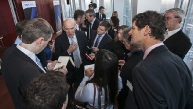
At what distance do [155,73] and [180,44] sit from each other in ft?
4.61

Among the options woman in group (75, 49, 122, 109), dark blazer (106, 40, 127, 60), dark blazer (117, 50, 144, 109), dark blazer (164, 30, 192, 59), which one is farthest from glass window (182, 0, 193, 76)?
woman in group (75, 49, 122, 109)

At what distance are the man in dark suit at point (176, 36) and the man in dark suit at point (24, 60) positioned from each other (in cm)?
190

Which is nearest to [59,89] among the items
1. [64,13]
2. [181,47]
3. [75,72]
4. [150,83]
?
[150,83]

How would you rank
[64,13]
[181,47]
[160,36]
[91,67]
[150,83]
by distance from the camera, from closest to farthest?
[150,83]
[160,36]
[91,67]
[181,47]
[64,13]

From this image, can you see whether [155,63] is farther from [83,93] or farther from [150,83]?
[83,93]

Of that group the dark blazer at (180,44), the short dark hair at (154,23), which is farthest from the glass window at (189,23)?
the short dark hair at (154,23)

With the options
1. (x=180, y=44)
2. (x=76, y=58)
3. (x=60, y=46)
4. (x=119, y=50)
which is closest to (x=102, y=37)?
(x=119, y=50)

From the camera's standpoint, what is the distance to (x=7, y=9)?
204 inches

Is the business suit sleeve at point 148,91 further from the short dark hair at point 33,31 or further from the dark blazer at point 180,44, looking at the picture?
the dark blazer at point 180,44

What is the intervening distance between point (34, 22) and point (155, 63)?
3.50 ft

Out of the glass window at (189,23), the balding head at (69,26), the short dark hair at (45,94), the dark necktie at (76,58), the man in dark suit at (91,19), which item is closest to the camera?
the short dark hair at (45,94)

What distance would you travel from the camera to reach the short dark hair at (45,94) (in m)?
0.59

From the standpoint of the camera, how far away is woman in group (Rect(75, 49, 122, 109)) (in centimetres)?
118

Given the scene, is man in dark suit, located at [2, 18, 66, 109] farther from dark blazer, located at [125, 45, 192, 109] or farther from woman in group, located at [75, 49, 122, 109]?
dark blazer, located at [125, 45, 192, 109]
